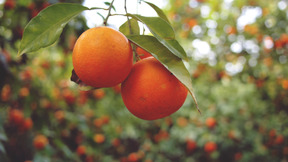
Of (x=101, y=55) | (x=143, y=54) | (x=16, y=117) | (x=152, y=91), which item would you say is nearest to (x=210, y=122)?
(x=16, y=117)

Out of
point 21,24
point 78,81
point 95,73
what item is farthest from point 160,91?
point 21,24

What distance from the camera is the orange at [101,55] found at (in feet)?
2.00

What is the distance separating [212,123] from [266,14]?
200cm

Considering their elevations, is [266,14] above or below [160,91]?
below

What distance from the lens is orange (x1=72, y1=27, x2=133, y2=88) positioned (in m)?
0.61

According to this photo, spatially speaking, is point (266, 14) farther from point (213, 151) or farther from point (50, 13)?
point (50, 13)

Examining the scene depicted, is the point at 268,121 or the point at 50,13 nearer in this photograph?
the point at 50,13

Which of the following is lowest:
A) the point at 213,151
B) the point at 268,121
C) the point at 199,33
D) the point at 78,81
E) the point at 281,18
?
the point at 213,151

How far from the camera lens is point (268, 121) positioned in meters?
3.75

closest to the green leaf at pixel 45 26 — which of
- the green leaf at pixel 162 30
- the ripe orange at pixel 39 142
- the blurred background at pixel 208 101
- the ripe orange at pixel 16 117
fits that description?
the green leaf at pixel 162 30

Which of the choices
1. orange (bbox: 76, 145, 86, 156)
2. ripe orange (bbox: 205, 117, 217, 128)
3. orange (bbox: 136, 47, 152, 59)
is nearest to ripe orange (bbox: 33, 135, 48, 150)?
orange (bbox: 76, 145, 86, 156)

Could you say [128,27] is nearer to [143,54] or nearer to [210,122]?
[143,54]

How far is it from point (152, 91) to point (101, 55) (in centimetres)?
18

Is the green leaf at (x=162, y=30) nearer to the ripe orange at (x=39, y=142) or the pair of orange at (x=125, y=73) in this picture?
the pair of orange at (x=125, y=73)
